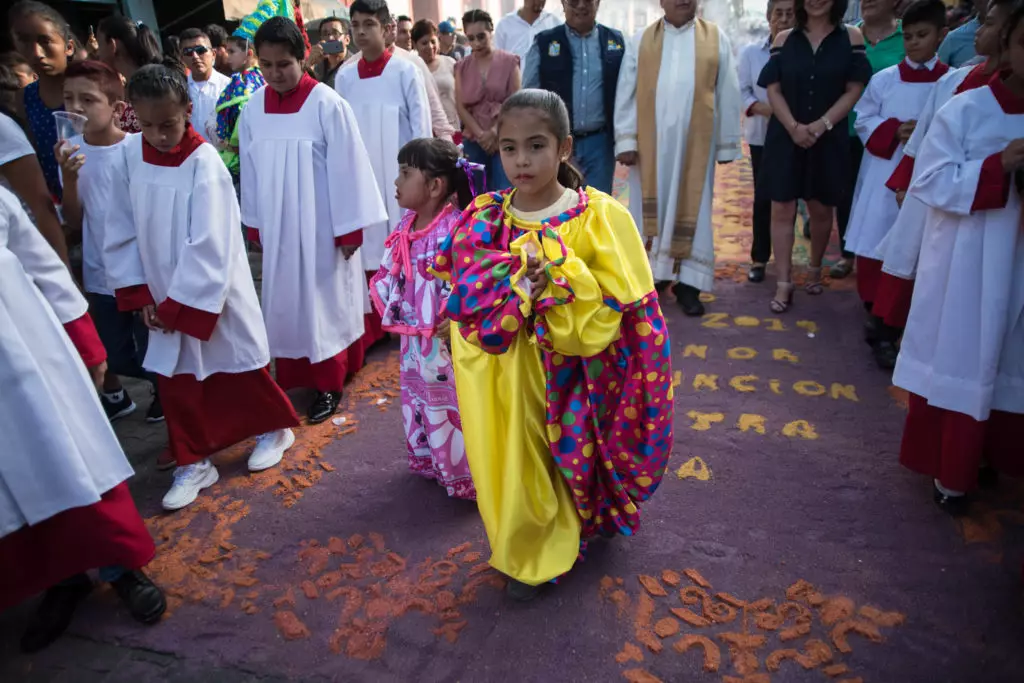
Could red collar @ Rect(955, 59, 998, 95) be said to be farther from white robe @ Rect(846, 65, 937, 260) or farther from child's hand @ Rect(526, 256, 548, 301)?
child's hand @ Rect(526, 256, 548, 301)

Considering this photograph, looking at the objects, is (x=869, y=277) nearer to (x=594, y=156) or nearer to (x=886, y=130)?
(x=886, y=130)

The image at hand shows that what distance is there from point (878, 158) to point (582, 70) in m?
2.07

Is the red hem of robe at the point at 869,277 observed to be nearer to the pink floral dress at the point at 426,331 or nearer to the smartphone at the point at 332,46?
the pink floral dress at the point at 426,331

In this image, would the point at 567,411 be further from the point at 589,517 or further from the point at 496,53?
the point at 496,53

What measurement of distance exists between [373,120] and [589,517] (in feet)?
10.9

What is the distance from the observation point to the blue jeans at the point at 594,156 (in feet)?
16.4

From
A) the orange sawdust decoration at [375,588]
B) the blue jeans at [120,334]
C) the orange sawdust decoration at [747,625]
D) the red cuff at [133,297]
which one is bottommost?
the orange sawdust decoration at [747,625]

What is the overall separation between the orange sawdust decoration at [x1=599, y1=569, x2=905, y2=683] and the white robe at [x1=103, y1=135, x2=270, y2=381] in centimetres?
194

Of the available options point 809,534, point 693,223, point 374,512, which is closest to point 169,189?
point 374,512

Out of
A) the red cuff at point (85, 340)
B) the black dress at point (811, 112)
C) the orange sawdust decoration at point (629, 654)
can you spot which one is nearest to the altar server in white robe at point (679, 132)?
the black dress at point (811, 112)

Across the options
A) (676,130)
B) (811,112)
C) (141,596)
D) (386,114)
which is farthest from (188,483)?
(811,112)

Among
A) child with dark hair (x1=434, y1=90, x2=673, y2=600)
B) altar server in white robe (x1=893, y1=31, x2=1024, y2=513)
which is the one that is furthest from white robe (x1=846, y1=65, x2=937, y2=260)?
child with dark hair (x1=434, y1=90, x2=673, y2=600)

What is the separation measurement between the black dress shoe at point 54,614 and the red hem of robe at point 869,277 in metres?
4.53

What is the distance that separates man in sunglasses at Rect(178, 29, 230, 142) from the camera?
512cm
